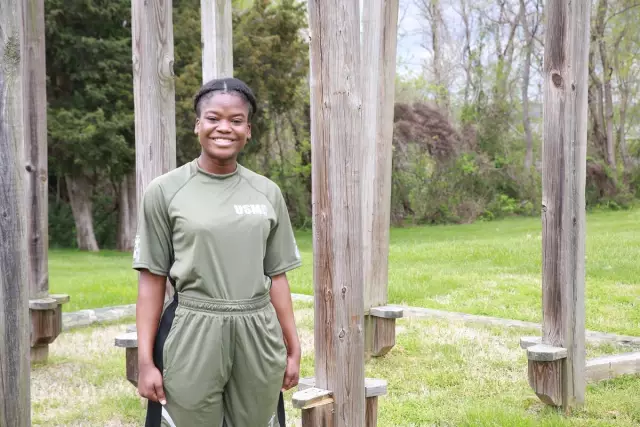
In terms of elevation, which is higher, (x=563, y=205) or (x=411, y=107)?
(x=411, y=107)

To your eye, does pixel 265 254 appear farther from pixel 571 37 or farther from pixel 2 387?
pixel 571 37

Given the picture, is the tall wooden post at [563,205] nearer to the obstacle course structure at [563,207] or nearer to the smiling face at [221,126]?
the obstacle course structure at [563,207]

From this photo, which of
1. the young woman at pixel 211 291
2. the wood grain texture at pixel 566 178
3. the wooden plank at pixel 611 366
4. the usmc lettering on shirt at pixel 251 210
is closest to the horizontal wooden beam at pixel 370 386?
the young woman at pixel 211 291

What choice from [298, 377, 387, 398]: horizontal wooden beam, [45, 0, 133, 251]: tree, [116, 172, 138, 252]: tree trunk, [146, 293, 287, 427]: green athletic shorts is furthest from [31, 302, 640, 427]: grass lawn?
[116, 172, 138, 252]: tree trunk

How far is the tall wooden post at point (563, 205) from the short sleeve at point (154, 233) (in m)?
2.75

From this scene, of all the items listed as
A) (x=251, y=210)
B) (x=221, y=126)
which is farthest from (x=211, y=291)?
(x=221, y=126)

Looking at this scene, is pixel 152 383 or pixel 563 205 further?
pixel 563 205

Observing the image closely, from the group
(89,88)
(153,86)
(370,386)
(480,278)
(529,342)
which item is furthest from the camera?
(89,88)

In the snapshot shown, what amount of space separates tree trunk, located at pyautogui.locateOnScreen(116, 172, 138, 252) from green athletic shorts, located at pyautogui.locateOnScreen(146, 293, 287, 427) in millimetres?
17866

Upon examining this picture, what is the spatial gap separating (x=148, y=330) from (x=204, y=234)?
40 centimetres

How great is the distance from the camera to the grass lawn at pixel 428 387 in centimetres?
493

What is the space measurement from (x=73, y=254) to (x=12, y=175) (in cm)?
1647

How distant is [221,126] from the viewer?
120 inches

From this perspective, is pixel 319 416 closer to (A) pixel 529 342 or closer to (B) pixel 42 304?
(A) pixel 529 342
